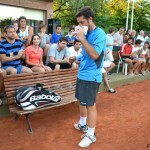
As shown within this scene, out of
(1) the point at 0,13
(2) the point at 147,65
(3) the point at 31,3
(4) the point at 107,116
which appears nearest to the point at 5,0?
(1) the point at 0,13

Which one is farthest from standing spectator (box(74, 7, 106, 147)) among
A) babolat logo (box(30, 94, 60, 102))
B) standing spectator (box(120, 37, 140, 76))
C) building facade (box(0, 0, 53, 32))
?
building facade (box(0, 0, 53, 32))

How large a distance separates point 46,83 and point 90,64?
158 centimetres

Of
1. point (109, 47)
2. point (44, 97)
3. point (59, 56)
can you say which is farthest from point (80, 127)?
point (109, 47)

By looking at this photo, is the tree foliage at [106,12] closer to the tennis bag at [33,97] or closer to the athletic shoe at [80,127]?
the tennis bag at [33,97]

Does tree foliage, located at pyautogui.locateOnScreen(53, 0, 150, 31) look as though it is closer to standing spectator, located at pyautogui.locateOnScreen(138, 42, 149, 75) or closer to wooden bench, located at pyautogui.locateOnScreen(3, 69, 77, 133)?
standing spectator, located at pyautogui.locateOnScreen(138, 42, 149, 75)

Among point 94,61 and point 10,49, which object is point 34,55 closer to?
point 10,49

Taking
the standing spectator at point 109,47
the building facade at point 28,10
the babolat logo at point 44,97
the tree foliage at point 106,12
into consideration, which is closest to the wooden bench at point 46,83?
the babolat logo at point 44,97

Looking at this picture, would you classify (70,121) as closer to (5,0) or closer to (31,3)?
(5,0)

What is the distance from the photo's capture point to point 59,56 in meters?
6.61

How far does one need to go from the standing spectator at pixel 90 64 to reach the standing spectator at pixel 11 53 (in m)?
1.73

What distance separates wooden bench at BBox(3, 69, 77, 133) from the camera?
15.1 ft

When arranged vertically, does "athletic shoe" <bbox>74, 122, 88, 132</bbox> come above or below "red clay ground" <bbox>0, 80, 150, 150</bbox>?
above

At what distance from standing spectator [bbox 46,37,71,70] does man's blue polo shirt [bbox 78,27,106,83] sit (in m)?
2.36

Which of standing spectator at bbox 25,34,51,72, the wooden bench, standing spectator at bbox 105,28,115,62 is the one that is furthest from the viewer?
standing spectator at bbox 105,28,115,62
